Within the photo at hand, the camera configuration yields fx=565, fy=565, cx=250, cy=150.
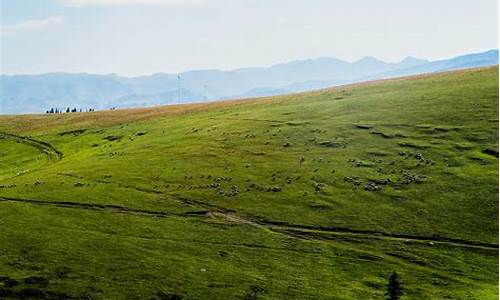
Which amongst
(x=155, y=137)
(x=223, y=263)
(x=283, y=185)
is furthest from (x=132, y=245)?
(x=155, y=137)

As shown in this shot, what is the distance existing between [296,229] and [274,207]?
20.0ft

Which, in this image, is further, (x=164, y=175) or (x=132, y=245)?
(x=164, y=175)

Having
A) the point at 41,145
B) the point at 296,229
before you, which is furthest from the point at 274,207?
the point at 41,145

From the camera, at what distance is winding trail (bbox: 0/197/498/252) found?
58.7 m

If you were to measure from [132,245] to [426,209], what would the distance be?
3346cm

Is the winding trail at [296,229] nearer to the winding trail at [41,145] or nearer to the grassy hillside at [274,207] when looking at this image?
the grassy hillside at [274,207]

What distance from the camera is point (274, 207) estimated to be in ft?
220

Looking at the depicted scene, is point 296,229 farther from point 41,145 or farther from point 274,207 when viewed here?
point 41,145

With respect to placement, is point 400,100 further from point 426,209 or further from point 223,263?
point 223,263

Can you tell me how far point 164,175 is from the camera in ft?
262

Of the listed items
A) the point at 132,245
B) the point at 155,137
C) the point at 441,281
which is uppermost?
the point at 155,137

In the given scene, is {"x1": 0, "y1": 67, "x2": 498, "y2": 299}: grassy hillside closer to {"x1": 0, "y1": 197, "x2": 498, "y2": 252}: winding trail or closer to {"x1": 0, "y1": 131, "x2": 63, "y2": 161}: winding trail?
{"x1": 0, "y1": 197, "x2": 498, "y2": 252}: winding trail

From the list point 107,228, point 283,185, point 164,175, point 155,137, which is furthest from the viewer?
point 155,137

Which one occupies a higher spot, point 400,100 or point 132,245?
point 400,100
